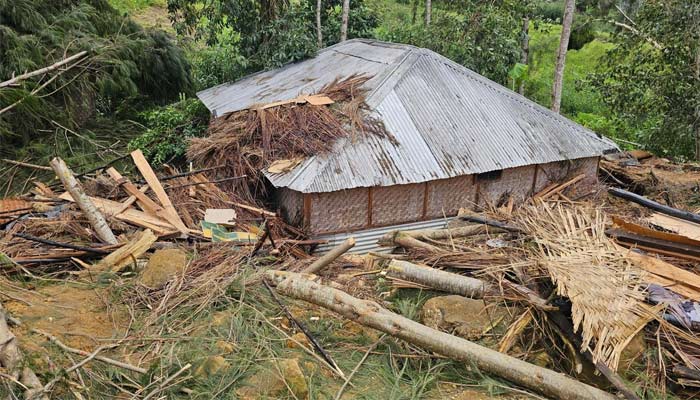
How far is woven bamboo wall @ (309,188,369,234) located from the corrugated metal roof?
0.32 meters

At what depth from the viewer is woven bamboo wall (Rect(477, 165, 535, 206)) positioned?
10234 mm

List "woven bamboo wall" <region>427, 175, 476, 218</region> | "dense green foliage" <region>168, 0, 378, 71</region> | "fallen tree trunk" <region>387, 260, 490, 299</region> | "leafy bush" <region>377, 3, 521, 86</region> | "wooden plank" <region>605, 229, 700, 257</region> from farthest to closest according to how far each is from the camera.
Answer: "leafy bush" <region>377, 3, 521, 86</region> < "dense green foliage" <region>168, 0, 378, 71</region> < "woven bamboo wall" <region>427, 175, 476, 218</region> < "wooden plank" <region>605, 229, 700, 257</region> < "fallen tree trunk" <region>387, 260, 490, 299</region>

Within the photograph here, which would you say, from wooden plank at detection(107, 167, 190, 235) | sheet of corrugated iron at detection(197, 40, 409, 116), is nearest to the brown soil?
wooden plank at detection(107, 167, 190, 235)

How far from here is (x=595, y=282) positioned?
483cm

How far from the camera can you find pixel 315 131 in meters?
9.45

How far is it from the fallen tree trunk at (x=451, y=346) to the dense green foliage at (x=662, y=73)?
36.5ft

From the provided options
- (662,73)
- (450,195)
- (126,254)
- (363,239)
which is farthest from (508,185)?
(126,254)

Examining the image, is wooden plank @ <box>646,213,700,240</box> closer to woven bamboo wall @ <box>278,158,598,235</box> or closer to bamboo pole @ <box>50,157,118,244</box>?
woven bamboo wall @ <box>278,158,598,235</box>

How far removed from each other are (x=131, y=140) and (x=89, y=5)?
3.60 meters

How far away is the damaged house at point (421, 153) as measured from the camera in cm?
880

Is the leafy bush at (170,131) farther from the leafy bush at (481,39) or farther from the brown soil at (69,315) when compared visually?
the leafy bush at (481,39)


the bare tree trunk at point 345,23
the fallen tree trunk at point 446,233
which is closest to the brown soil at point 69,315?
the fallen tree trunk at point 446,233

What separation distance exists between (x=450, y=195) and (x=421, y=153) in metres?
1.10

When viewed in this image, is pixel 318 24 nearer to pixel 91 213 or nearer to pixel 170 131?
pixel 170 131
